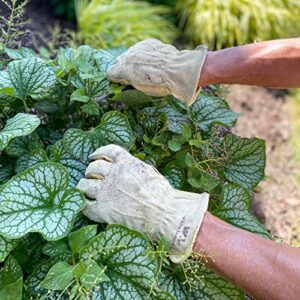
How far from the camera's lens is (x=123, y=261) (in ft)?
4.32

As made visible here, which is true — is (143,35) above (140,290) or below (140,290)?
below

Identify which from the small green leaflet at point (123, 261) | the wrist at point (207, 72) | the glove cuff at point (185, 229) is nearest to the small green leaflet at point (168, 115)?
the wrist at point (207, 72)

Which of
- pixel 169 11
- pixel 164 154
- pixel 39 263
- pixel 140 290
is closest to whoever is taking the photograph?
pixel 140 290

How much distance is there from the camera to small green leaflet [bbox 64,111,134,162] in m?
1.55

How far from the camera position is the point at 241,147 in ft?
5.73

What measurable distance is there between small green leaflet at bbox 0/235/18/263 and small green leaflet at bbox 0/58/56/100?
1.41ft

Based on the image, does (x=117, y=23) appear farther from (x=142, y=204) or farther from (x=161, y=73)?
(x=142, y=204)

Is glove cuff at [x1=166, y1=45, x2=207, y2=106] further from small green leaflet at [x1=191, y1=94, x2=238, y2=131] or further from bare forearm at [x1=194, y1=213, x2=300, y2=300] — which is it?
bare forearm at [x1=194, y1=213, x2=300, y2=300]

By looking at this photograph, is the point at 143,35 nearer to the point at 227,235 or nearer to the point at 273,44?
the point at 273,44

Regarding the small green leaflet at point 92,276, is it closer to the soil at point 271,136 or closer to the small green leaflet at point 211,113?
the small green leaflet at point 211,113

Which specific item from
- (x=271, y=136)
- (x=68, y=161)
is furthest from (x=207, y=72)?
(x=271, y=136)

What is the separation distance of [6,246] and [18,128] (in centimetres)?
27

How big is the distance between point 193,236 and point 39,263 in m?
0.36

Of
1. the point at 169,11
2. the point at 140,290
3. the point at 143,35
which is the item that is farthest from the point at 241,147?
the point at 169,11
